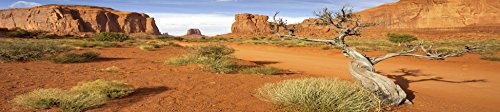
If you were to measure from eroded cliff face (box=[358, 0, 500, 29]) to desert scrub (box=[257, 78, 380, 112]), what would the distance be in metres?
71.0

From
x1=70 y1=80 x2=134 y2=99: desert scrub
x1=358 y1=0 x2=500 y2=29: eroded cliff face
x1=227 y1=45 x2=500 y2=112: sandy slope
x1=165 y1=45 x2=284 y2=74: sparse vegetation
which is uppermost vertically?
x1=358 y1=0 x2=500 y2=29: eroded cliff face

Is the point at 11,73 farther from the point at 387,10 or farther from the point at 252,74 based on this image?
the point at 387,10

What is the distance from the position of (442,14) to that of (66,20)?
95.7 m

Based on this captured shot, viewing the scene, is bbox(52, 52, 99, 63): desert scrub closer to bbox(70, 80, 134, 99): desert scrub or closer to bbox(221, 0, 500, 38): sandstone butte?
bbox(70, 80, 134, 99): desert scrub

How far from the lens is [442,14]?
3231 inches

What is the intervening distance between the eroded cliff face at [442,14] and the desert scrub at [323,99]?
2795 inches

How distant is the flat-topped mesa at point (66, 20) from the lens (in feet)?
311

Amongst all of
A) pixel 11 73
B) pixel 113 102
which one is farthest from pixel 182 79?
pixel 11 73

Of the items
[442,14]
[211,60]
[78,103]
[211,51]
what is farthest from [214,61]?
[442,14]

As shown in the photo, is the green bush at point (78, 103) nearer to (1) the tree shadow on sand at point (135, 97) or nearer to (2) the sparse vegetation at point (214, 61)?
(1) the tree shadow on sand at point (135, 97)

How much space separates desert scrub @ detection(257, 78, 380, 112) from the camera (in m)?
4.44

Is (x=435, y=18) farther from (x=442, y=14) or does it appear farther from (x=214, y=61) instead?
(x=214, y=61)

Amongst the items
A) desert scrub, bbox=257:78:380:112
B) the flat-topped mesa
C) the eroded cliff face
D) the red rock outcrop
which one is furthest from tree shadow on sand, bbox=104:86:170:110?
the red rock outcrop

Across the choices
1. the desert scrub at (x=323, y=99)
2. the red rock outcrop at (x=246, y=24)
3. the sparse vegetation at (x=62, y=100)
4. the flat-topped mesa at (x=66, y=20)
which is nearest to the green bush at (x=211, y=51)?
the sparse vegetation at (x=62, y=100)
